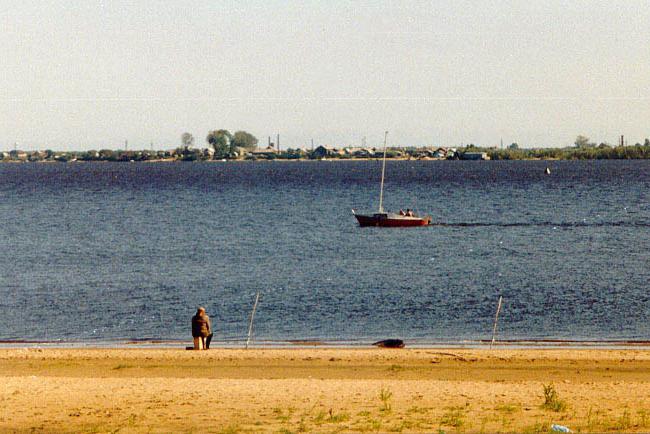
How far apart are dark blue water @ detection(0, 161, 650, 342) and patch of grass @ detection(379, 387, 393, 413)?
12540mm

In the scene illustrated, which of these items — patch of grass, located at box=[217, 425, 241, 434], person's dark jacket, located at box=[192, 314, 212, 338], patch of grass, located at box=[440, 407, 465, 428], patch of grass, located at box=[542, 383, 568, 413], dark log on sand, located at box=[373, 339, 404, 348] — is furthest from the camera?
dark log on sand, located at box=[373, 339, 404, 348]

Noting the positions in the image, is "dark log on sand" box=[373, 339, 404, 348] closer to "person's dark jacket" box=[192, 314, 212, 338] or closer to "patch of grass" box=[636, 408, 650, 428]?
"person's dark jacket" box=[192, 314, 212, 338]

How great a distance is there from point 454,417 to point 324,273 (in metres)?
35.7

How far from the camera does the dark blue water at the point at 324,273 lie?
122ft

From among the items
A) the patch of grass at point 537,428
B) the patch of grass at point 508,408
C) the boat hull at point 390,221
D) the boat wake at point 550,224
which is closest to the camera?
the patch of grass at point 537,428

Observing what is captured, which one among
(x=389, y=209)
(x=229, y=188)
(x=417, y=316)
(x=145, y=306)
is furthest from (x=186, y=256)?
(x=229, y=188)

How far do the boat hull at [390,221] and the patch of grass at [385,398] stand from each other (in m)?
65.8

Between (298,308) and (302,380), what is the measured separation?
1728 cm

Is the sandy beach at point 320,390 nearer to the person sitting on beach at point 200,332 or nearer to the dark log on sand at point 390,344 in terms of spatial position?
the person sitting on beach at point 200,332

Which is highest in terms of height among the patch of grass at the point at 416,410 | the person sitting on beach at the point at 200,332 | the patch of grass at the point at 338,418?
the patch of grass at the point at 338,418

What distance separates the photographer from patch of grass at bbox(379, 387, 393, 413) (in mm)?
18992

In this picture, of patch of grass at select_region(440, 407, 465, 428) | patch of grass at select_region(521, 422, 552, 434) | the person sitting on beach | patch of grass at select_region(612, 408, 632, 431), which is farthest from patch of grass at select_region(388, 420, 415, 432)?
the person sitting on beach

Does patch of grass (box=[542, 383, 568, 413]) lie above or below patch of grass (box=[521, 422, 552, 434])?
below

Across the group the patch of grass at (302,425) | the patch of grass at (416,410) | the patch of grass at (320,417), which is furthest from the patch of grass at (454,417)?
the patch of grass at (302,425)
